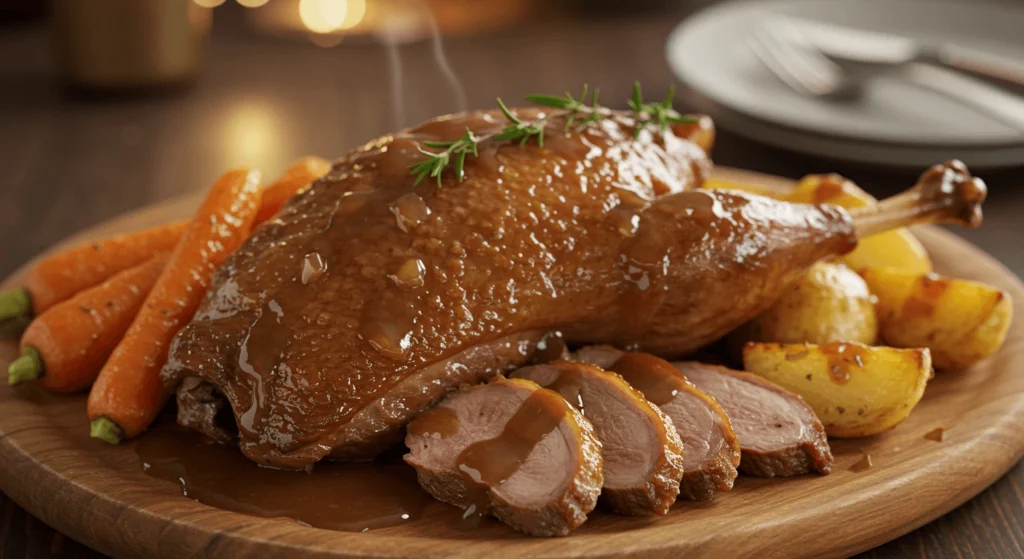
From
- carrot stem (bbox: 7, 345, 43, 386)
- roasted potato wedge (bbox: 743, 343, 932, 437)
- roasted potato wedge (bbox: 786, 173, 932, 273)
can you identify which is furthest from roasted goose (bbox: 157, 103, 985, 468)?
carrot stem (bbox: 7, 345, 43, 386)

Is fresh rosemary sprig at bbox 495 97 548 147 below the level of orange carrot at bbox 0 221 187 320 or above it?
above

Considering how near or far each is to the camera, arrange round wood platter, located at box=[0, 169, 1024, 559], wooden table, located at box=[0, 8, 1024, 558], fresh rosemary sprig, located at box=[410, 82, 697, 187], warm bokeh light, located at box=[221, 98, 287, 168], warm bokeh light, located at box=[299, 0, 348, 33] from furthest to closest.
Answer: warm bokeh light, located at box=[299, 0, 348, 33] < warm bokeh light, located at box=[221, 98, 287, 168] < wooden table, located at box=[0, 8, 1024, 558] < fresh rosemary sprig, located at box=[410, 82, 697, 187] < round wood platter, located at box=[0, 169, 1024, 559]

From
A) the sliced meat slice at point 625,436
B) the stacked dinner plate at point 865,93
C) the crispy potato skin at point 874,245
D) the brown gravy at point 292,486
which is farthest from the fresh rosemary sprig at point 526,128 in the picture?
the stacked dinner plate at point 865,93

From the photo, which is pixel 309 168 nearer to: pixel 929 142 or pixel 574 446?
pixel 574 446

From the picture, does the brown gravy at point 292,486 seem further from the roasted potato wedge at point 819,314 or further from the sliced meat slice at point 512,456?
the roasted potato wedge at point 819,314

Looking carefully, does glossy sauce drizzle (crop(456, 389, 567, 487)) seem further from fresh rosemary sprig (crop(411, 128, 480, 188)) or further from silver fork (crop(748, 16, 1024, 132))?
silver fork (crop(748, 16, 1024, 132))

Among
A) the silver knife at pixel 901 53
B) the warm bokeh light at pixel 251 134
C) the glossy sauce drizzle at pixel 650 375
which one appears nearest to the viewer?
the glossy sauce drizzle at pixel 650 375

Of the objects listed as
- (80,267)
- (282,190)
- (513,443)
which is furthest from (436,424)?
(80,267)
